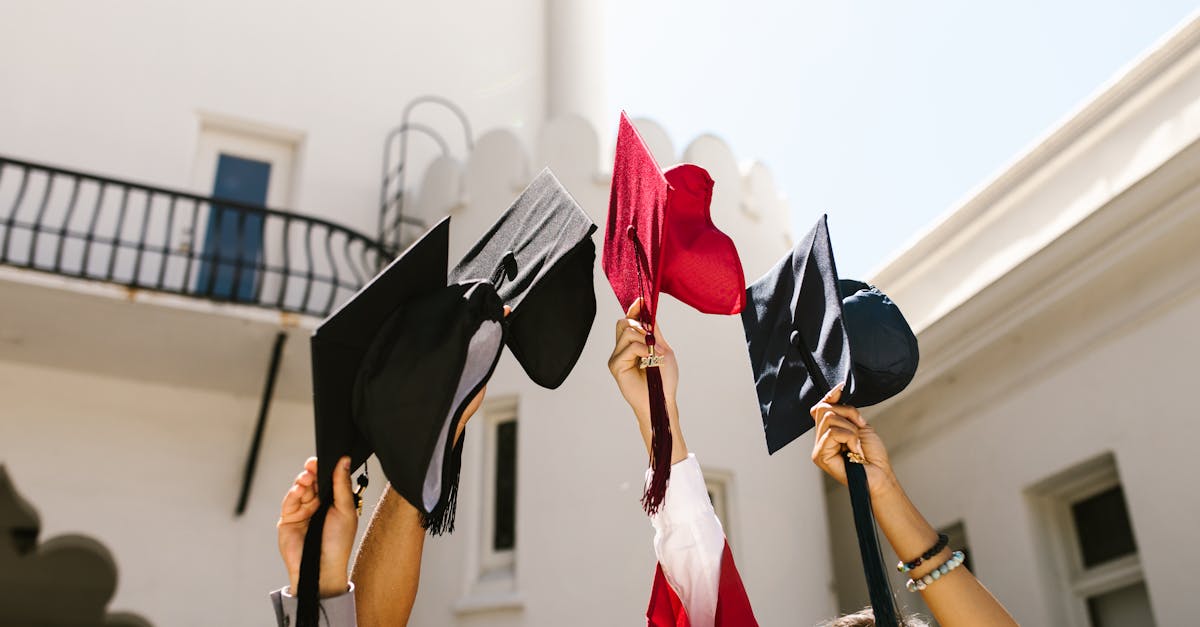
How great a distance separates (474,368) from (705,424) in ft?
16.7

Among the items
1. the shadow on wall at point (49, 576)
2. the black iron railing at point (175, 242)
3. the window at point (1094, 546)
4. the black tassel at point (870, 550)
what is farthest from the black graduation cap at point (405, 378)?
the black iron railing at point (175, 242)

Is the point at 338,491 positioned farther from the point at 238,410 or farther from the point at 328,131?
the point at 328,131

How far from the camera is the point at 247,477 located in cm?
820

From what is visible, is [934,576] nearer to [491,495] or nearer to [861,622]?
[861,622]

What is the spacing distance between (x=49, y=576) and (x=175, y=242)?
277 centimetres

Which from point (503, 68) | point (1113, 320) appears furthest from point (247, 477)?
point (1113, 320)

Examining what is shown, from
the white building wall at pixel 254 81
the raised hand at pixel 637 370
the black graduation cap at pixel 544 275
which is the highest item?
the white building wall at pixel 254 81

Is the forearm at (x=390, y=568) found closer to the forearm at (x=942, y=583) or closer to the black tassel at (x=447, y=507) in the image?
the black tassel at (x=447, y=507)

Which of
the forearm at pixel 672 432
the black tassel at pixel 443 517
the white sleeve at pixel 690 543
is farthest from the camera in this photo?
the forearm at pixel 672 432

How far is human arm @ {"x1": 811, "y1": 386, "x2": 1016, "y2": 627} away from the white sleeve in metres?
0.37

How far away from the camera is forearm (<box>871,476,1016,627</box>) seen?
2.49 metres

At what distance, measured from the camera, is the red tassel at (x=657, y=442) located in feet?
9.30

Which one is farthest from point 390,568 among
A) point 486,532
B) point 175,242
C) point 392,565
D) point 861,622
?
point 175,242

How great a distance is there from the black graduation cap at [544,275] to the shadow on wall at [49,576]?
265 cm
